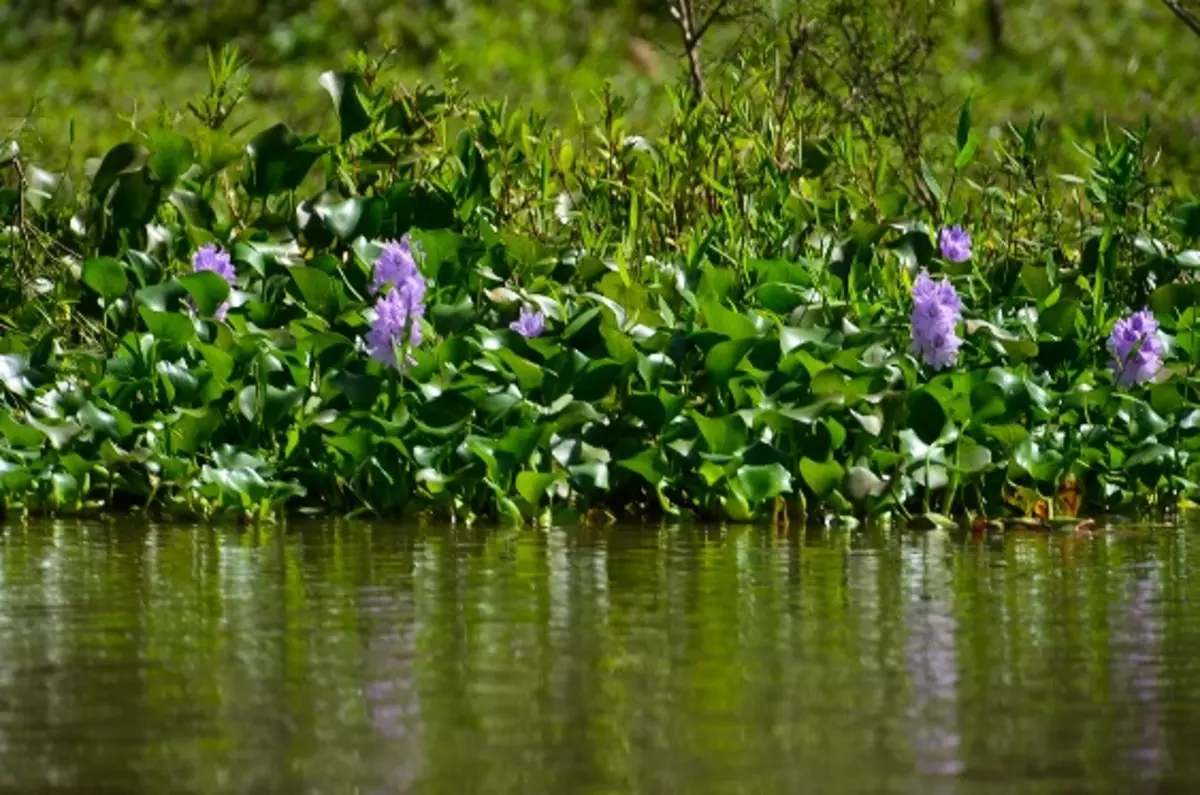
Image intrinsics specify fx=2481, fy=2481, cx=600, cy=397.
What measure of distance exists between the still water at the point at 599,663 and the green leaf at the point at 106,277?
1.17 metres

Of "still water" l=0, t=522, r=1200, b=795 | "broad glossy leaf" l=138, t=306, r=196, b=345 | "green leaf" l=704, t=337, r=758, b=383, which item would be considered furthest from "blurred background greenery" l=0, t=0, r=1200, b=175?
"still water" l=0, t=522, r=1200, b=795

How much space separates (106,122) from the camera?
15023mm

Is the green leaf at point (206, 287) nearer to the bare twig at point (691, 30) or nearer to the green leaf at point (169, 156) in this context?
the green leaf at point (169, 156)

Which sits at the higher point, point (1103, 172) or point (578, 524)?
point (1103, 172)

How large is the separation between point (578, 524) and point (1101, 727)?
2647mm

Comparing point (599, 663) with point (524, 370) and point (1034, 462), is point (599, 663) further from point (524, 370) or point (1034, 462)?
point (1034, 462)

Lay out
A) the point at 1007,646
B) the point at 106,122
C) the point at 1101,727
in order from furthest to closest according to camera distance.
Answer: the point at 106,122
the point at 1007,646
the point at 1101,727

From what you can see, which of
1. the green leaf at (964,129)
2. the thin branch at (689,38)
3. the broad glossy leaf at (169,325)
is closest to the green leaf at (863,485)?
the green leaf at (964,129)

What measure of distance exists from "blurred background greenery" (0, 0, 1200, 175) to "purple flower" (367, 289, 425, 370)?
904 cm

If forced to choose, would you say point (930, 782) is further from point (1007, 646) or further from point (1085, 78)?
point (1085, 78)

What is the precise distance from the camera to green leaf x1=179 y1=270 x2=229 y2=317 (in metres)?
6.30

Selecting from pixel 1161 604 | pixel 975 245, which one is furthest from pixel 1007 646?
pixel 975 245

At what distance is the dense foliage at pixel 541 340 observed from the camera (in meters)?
5.89

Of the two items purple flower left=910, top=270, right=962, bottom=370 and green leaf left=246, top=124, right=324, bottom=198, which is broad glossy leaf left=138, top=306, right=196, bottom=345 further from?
purple flower left=910, top=270, right=962, bottom=370
